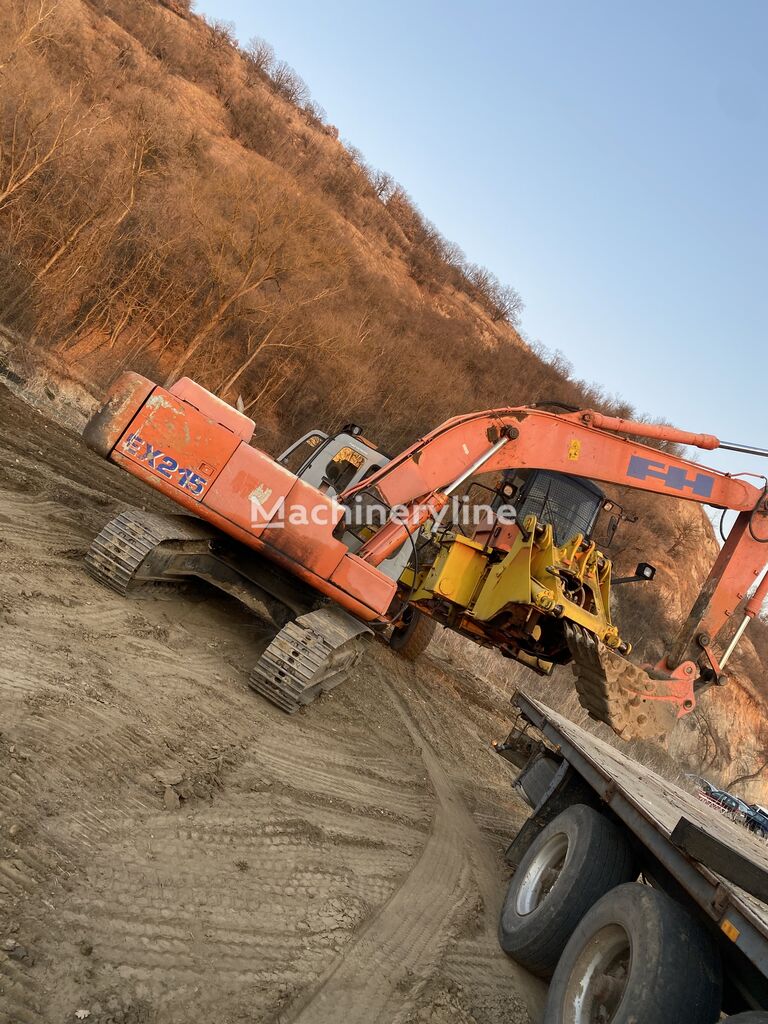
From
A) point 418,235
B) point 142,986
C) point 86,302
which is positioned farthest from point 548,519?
point 418,235

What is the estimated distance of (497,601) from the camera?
891cm

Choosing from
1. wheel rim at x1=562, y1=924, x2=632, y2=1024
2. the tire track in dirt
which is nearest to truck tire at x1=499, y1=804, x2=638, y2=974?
the tire track in dirt

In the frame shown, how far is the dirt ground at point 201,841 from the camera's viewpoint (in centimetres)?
300

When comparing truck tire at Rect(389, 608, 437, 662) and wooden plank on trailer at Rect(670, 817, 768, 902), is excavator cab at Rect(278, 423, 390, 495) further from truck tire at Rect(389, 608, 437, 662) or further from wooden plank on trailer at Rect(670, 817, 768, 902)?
wooden plank on trailer at Rect(670, 817, 768, 902)

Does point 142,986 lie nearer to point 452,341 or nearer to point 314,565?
point 314,565

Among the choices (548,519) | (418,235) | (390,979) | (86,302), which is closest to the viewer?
(390,979)

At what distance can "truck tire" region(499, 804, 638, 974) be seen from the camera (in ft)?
14.3

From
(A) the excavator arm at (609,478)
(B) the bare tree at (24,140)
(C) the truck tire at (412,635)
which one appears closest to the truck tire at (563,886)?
(A) the excavator arm at (609,478)

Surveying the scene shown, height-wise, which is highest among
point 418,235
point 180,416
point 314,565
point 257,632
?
point 418,235

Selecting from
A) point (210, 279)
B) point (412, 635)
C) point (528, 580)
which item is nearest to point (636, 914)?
point (528, 580)

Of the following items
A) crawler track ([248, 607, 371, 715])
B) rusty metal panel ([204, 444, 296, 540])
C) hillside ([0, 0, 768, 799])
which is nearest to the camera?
crawler track ([248, 607, 371, 715])

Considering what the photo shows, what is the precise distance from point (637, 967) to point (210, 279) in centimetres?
2691

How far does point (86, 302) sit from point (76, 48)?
2183cm

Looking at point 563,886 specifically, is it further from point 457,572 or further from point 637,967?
point 457,572
